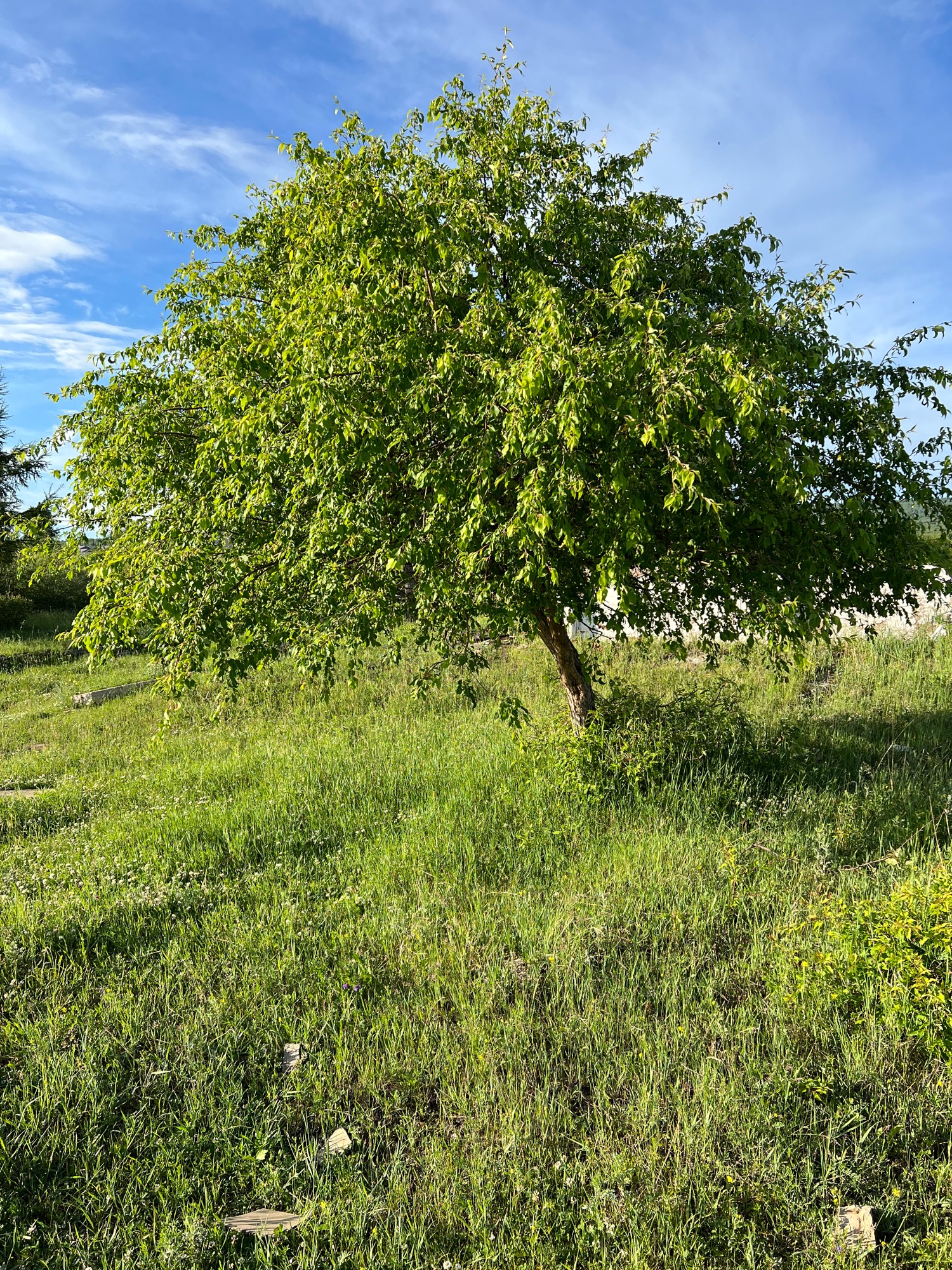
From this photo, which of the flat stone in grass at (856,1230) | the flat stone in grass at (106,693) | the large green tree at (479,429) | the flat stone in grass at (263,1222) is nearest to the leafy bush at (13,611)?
the flat stone in grass at (106,693)

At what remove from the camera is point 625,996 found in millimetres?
5148

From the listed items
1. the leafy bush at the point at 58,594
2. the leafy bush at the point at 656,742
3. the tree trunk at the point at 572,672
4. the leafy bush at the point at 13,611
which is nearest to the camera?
the leafy bush at the point at 656,742

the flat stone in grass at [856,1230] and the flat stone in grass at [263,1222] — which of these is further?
the flat stone in grass at [263,1222]

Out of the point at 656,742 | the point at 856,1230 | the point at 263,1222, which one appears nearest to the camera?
the point at 856,1230

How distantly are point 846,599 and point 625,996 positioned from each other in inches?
191

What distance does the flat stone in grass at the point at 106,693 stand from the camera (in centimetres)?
1783

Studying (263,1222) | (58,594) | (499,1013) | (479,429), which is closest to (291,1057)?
(263,1222)

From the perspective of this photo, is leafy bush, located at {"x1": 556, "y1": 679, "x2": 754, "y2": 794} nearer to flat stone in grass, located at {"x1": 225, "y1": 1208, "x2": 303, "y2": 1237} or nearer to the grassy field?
the grassy field

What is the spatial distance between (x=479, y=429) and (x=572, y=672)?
387 centimetres

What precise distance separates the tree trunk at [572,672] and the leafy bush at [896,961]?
4.19m

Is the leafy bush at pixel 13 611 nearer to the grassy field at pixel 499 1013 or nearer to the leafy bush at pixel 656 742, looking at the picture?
the grassy field at pixel 499 1013

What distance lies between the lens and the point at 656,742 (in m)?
8.80

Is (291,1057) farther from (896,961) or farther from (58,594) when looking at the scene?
(58,594)

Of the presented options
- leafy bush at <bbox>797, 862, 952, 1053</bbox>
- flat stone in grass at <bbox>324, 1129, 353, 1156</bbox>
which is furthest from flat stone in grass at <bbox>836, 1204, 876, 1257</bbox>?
flat stone in grass at <bbox>324, 1129, 353, 1156</bbox>
